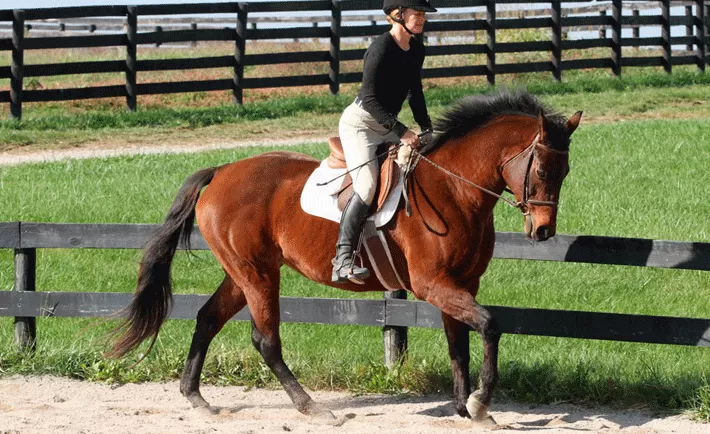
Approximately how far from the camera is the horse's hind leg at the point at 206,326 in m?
7.41

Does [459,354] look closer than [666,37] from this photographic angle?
Yes

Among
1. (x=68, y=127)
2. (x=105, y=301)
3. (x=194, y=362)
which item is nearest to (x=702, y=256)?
(x=194, y=362)

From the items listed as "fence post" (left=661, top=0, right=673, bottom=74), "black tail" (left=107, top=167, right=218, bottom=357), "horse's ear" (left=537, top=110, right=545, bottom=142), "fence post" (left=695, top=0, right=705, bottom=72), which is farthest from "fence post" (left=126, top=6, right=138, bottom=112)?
"horse's ear" (left=537, top=110, right=545, bottom=142)

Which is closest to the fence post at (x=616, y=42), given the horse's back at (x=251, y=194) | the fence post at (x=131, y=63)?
the fence post at (x=131, y=63)

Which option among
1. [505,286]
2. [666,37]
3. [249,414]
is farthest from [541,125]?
[666,37]

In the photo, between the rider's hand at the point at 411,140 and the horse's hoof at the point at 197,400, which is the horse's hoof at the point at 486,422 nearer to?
the rider's hand at the point at 411,140

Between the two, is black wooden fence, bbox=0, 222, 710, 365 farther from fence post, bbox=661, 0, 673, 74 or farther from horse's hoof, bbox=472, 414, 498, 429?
fence post, bbox=661, 0, 673, 74

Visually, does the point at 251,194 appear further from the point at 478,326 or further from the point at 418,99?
the point at 478,326

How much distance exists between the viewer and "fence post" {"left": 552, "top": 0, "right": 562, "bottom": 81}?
2550 centimetres

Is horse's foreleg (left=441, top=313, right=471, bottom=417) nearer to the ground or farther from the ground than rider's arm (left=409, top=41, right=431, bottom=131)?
nearer to the ground

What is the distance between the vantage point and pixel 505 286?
10633 millimetres

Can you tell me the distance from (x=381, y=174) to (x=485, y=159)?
614 millimetres

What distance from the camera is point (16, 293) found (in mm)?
8469

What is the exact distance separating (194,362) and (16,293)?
1.75 metres
